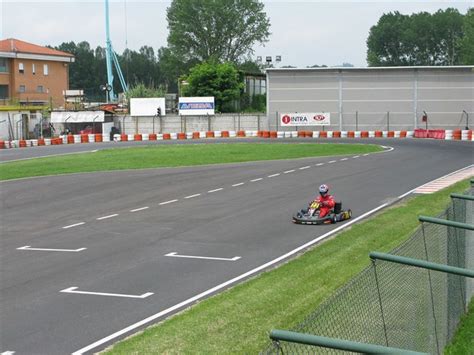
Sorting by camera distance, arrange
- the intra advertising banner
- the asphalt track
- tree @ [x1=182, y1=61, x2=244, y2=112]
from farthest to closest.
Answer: tree @ [x1=182, y1=61, x2=244, y2=112], the intra advertising banner, the asphalt track

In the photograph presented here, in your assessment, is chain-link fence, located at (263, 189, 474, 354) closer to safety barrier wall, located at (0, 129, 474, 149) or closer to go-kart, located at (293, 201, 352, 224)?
go-kart, located at (293, 201, 352, 224)

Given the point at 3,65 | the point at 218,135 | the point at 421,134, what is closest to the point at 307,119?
the point at 218,135

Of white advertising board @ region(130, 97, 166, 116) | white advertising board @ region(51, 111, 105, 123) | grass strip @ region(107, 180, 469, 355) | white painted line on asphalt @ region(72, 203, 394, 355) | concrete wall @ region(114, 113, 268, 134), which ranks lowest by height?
white painted line on asphalt @ region(72, 203, 394, 355)

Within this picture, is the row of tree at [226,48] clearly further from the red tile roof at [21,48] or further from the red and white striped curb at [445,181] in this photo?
the red and white striped curb at [445,181]

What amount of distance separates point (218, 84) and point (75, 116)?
16467 mm

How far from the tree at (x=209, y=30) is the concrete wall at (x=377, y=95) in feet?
154

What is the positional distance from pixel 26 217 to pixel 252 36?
93364 millimetres

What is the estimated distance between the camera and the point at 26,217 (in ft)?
72.5

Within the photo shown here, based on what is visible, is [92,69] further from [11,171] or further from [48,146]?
[11,171]

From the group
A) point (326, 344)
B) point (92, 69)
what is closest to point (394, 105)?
point (326, 344)

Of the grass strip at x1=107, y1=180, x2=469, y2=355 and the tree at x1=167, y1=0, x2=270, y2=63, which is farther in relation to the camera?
the tree at x1=167, y1=0, x2=270, y2=63

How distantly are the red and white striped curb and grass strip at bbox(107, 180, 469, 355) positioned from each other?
29.1 ft

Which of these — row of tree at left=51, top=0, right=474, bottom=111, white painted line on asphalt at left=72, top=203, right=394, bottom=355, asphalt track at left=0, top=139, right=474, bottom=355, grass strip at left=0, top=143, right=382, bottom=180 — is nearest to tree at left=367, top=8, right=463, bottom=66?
row of tree at left=51, top=0, right=474, bottom=111

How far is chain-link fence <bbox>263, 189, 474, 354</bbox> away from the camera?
5586mm
